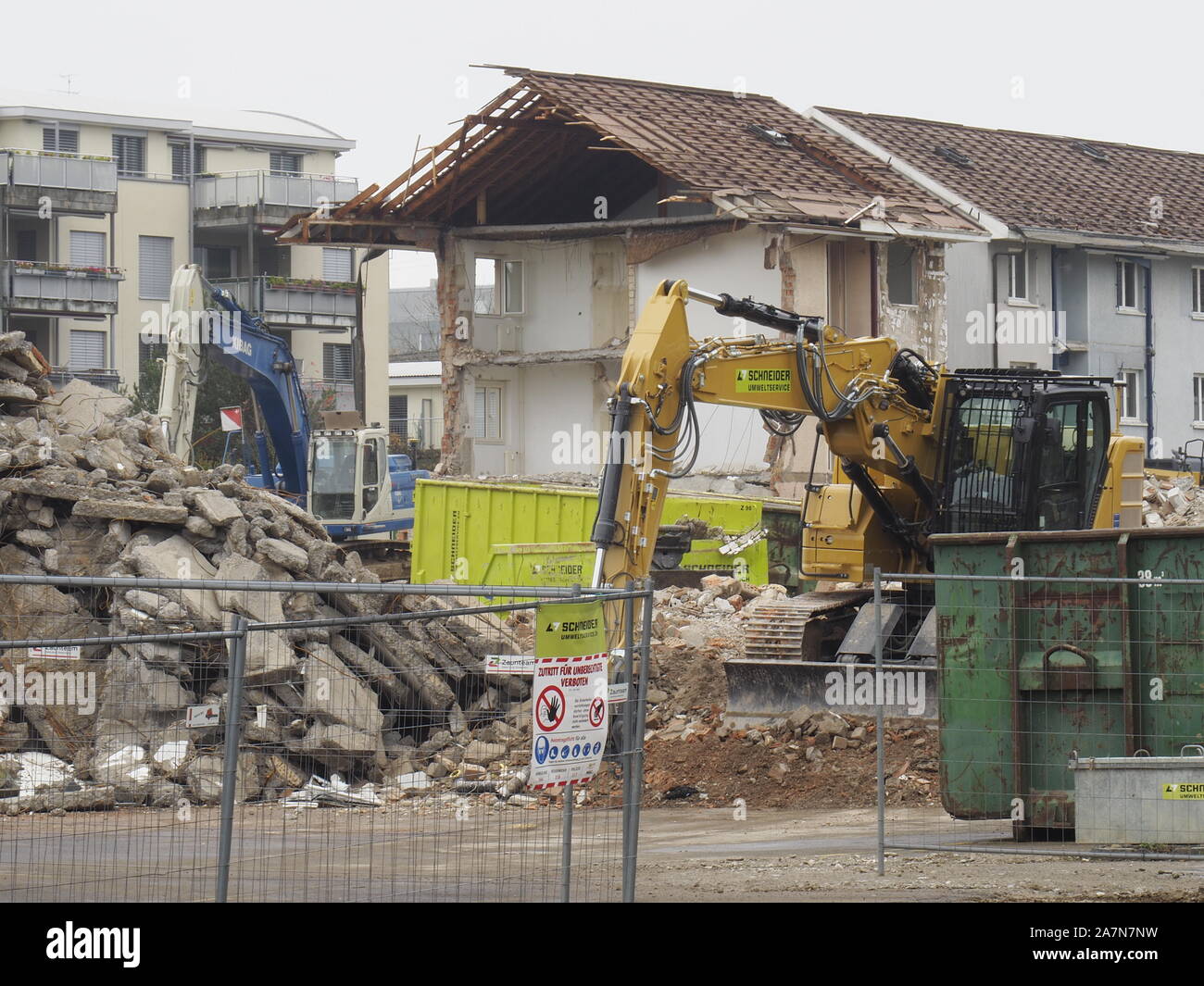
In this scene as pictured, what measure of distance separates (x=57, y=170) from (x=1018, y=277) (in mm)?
29620

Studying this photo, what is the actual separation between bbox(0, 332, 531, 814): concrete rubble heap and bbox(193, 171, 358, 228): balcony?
38.7 metres

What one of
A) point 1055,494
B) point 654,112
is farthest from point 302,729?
point 654,112

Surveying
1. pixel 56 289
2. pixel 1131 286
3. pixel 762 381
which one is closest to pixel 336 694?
pixel 762 381

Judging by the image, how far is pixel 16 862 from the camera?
31.6 feet

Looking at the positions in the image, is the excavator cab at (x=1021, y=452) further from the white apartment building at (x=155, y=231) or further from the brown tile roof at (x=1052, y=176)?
the white apartment building at (x=155, y=231)

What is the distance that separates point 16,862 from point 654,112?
2820 cm

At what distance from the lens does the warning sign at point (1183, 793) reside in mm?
9289

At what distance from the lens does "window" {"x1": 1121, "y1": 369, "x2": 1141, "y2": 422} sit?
40.9 m

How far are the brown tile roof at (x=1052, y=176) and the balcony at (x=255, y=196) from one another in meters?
23.1

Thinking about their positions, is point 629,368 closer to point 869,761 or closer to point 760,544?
point 869,761

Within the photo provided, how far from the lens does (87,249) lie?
56.2 metres

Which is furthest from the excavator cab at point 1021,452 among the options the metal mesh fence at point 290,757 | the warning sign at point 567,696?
the warning sign at point 567,696

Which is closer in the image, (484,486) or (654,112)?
(484,486)
